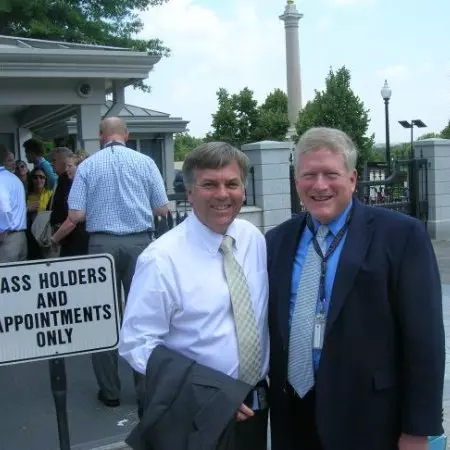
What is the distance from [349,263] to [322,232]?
8.3 inches

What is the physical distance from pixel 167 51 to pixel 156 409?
21.5 m

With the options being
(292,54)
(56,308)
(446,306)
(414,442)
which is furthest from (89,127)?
(292,54)

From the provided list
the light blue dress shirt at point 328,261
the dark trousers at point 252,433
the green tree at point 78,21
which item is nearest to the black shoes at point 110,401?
the dark trousers at point 252,433

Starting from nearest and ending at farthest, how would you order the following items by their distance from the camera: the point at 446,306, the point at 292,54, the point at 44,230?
1. the point at 44,230
2. the point at 446,306
3. the point at 292,54

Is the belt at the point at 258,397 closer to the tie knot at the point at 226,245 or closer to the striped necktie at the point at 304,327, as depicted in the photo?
the striped necktie at the point at 304,327

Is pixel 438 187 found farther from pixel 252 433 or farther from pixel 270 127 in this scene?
pixel 270 127

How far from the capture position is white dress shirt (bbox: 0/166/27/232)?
5.60 metres

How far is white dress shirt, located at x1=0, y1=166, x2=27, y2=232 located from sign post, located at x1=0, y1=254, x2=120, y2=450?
8.43 ft

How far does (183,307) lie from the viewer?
2.32 meters

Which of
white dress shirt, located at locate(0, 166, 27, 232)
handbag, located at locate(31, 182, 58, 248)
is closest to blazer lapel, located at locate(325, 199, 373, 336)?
handbag, located at locate(31, 182, 58, 248)

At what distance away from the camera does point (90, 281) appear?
332cm

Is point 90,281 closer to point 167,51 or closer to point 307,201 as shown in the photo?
point 307,201

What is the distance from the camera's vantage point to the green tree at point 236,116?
36472 millimetres

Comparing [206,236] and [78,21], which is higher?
[78,21]
